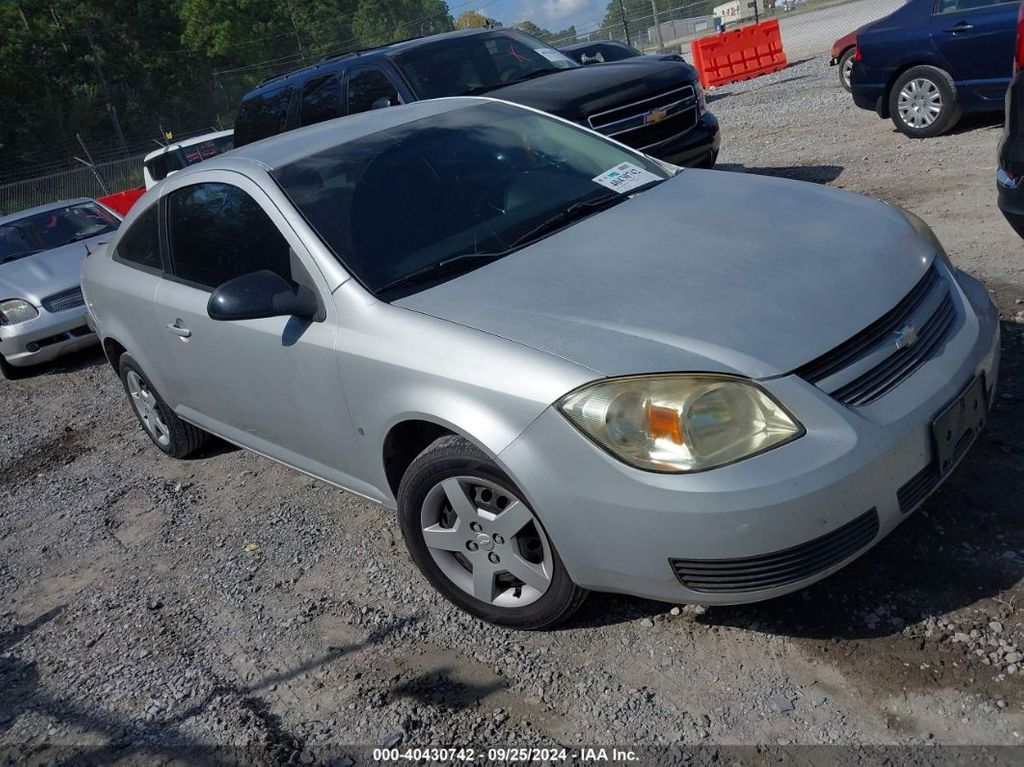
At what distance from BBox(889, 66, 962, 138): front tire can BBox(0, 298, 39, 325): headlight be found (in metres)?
8.21

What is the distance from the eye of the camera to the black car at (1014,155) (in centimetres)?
436

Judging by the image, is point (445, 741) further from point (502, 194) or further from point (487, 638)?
point (502, 194)

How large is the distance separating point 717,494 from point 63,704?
8.09 ft

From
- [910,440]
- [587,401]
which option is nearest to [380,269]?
[587,401]

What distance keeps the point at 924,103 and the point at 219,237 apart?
7235 mm

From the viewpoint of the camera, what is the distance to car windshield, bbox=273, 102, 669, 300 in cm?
337

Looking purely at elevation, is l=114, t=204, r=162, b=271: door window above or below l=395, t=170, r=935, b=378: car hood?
above

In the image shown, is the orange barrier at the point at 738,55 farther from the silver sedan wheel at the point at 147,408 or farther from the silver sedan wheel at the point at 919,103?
the silver sedan wheel at the point at 147,408

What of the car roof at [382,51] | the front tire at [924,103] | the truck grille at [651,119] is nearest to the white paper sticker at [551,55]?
the car roof at [382,51]

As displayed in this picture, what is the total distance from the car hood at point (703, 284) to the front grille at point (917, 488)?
0.45 metres

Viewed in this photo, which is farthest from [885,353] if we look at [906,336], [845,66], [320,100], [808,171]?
[845,66]

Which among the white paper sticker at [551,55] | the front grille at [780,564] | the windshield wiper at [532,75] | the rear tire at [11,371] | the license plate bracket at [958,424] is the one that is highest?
the white paper sticker at [551,55]

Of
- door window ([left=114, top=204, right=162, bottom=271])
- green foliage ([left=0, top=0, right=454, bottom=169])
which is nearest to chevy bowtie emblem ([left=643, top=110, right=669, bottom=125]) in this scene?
door window ([left=114, top=204, right=162, bottom=271])

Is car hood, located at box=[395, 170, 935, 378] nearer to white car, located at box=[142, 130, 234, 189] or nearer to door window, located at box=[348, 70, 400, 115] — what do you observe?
door window, located at box=[348, 70, 400, 115]
